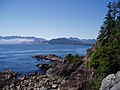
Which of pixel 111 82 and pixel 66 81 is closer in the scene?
pixel 111 82

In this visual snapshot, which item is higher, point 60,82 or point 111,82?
point 111,82

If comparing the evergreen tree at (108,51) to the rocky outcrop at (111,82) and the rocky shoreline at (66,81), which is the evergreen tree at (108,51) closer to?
the rocky shoreline at (66,81)

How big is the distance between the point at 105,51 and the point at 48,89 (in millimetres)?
12166

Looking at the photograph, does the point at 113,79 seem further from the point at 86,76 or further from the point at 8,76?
the point at 8,76

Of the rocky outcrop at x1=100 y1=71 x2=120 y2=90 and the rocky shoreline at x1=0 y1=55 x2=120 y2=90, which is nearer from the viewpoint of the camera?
the rocky outcrop at x1=100 y1=71 x2=120 y2=90

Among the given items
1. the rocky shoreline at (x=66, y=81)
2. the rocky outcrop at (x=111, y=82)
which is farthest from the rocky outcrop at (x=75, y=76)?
the rocky outcrop at (x=111, y=82)

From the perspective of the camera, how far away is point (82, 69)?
164ft

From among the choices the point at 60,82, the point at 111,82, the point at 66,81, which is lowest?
the point at 60,82

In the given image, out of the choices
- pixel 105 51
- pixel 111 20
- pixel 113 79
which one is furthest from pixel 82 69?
pixel 113 79

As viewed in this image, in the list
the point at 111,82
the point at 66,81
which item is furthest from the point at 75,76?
the point at 111,82

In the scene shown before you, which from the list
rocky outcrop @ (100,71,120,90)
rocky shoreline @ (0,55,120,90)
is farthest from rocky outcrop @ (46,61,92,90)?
rocky outcrop @ (100,71,120,90)

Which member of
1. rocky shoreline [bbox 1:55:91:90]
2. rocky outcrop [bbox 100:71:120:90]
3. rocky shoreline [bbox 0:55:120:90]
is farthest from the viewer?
rocky shoreline [bbox 1:55:91:90]

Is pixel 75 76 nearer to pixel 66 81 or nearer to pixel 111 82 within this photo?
pixel 66 81

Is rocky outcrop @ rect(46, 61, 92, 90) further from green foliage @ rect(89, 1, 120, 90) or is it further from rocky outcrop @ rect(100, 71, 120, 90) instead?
rocky outcrop @ rect(100, 71, 120, 90)
